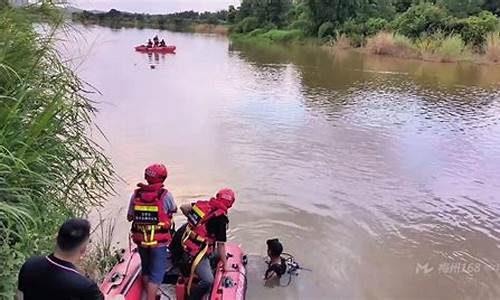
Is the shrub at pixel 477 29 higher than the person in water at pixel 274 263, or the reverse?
the shrub at pixel 477 29

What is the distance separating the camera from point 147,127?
440 inches

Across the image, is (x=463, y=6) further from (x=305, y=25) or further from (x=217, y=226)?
(x=217, y=226)

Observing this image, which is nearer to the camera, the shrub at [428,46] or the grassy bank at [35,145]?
the grassy bank at [35,145]

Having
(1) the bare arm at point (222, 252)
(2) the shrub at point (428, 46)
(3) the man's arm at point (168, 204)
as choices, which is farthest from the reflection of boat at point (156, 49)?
(3) the man's arm at point (168, 204)

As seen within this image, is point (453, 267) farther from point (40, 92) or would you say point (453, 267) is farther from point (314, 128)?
point (314, 128)

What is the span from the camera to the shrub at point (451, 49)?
23452 mm

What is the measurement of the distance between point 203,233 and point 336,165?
5.39 metres

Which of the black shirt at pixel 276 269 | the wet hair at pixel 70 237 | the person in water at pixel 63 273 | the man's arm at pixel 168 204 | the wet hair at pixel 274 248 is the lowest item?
the black shirt at pixel 276 269

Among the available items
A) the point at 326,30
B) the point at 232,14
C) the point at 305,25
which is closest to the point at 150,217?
the point at 326,30

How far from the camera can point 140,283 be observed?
3.94 metres

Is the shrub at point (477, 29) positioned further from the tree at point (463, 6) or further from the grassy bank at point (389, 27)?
the tree at point (463, 6)

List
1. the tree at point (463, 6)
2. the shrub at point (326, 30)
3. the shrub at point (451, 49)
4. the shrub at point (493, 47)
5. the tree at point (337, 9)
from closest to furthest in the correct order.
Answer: the shrub at point (493, 47) → the shrub at point (451, 49) → the tree at point (463, 6) → the shrub at point (326, 30) → the tree at point (337, 9)

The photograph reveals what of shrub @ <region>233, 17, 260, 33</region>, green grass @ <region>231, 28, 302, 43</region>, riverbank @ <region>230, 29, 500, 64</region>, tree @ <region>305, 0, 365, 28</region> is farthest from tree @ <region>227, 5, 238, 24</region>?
riverbank @ <region>230, 29, 500, 64</region>

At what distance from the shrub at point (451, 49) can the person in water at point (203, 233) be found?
856 inches
